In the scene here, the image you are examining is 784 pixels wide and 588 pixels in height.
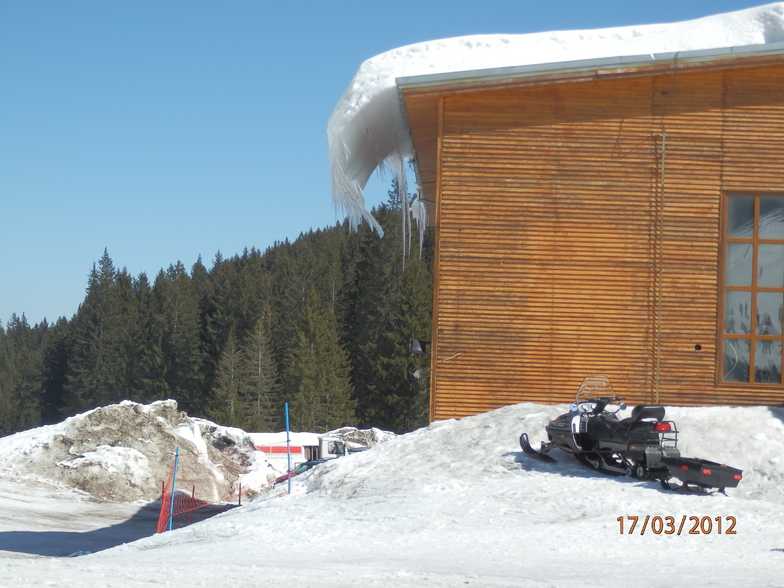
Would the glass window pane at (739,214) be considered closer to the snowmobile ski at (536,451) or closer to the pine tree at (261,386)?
the snowmobile ski at (536,451)

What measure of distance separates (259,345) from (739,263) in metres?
53.3

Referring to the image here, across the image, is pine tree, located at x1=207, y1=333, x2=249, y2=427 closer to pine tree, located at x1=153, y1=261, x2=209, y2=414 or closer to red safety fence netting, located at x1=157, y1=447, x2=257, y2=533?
pine tree, located at x1=153, y1=261, x2=209, y2=414

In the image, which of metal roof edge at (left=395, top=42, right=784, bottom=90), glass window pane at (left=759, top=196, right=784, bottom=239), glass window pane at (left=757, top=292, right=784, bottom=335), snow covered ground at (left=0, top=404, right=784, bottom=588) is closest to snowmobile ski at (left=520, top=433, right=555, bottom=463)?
snow covered ground at (left=0, top=404, right=784, bottom=588)

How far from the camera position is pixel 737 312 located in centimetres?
1372

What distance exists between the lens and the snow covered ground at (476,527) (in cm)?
683

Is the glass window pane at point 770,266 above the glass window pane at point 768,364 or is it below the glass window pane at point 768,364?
above

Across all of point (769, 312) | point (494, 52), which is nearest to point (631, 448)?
point (769, 312)

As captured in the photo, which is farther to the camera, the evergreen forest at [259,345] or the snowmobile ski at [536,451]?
the evergreen forest at [259,345]

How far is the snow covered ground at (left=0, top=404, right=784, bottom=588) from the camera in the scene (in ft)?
22.4

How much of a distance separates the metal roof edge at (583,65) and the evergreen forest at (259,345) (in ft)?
132

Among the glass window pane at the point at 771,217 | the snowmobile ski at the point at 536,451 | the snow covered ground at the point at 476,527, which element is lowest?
the snow covered ground at the point at 476,527

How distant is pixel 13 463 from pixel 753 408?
22134 mm

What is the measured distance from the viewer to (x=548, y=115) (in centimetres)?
1410

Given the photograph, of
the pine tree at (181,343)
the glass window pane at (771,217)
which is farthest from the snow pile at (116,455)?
the pine tree at (181,343)
